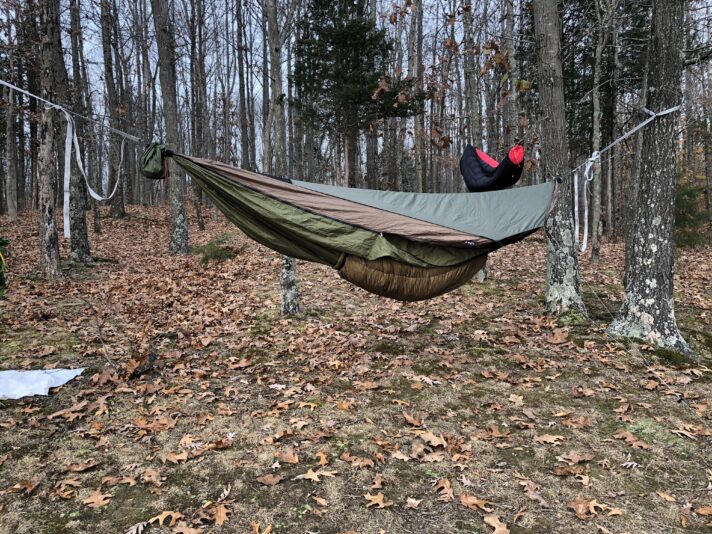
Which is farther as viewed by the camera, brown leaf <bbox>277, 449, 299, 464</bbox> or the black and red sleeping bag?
the black and red sleeping bag

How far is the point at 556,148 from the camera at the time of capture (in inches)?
169

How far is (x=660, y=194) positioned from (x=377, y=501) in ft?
11.2

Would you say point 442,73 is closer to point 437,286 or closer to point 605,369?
point 437,286

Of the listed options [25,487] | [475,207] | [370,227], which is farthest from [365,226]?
[25,487]

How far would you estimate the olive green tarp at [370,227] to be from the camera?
3020 mm

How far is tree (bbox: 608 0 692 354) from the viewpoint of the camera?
365 cm

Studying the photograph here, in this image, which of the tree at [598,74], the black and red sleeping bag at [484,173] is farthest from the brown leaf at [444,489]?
the tree at [598,74]

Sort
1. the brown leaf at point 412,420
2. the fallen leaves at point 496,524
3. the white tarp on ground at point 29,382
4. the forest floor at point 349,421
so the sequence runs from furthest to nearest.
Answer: the white tarp on ground at point 29,382, the brown leaf at point 412,420, the forest floor at point 349,421, the fallen leaves at point 496,524

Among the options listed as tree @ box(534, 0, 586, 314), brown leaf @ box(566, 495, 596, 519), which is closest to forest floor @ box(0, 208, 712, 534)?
brown leaf @ box(566, 495, 596, 519)

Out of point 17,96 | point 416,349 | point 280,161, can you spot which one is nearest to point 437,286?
point 416,349

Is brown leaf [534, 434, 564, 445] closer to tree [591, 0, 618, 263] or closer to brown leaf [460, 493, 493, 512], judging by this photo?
brown leaf [460, 493, 493, 512]

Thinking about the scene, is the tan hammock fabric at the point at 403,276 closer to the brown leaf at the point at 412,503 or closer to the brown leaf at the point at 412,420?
the brown leaf at the point at 412,420

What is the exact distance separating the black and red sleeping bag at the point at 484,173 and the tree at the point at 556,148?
998 millimetres

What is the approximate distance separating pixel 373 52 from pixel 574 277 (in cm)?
761
